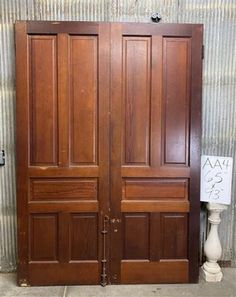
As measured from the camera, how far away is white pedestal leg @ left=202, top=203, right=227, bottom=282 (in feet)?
8.34

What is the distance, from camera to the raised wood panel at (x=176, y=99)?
7.88 ft

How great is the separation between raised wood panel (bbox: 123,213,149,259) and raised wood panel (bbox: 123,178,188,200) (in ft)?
0.49

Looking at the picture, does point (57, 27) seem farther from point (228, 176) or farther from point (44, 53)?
point (228, 176)

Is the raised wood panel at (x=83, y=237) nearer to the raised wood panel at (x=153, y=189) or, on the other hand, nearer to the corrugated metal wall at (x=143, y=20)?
the raised wood panel at (x=153, y=189)

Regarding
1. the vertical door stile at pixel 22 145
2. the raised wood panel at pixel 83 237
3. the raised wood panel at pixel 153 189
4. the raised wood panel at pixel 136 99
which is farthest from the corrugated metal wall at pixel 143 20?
the raised wood panel at pixel 83 237

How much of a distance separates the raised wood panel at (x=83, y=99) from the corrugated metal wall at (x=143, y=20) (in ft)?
0.97

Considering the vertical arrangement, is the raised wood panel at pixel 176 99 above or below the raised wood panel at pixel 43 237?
above

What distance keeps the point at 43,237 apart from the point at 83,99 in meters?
1.10

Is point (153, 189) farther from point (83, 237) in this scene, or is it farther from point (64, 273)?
point (64, 273)

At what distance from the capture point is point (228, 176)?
2525 millimetres

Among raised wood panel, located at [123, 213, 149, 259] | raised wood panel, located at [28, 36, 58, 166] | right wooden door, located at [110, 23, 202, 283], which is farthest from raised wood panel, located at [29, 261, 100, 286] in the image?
raised wood panel, located at [28, 36, 58, 166]

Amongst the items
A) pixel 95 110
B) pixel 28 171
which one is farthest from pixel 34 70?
pixel 28 171

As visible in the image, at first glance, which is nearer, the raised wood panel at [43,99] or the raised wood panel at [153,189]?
the raised wood panel at [43,99]

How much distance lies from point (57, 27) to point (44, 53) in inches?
8.3
